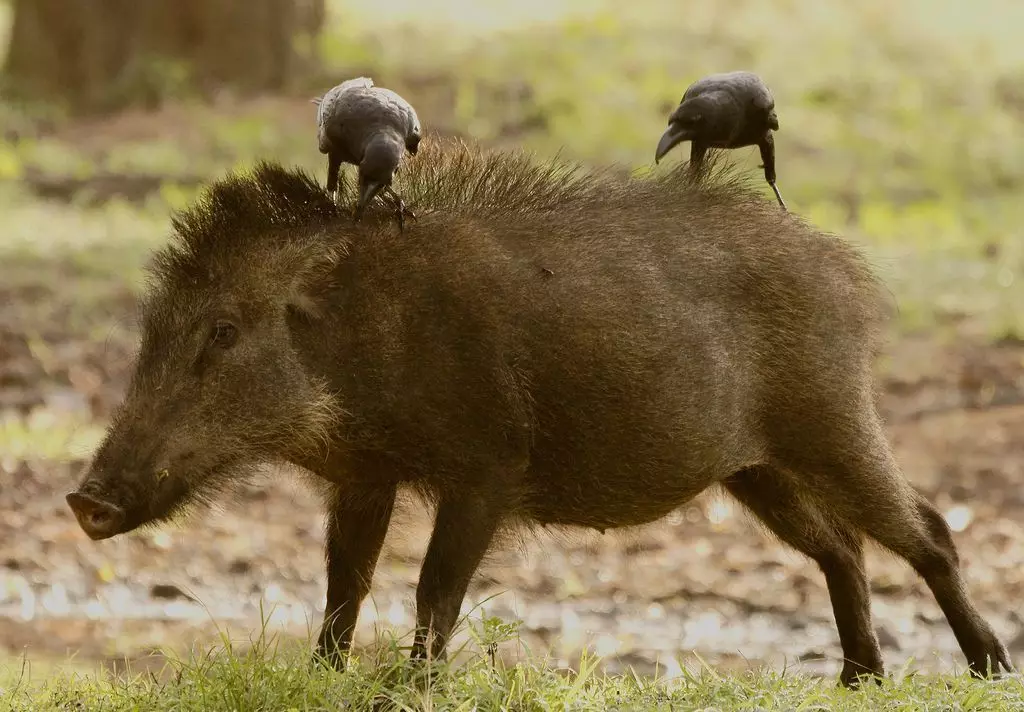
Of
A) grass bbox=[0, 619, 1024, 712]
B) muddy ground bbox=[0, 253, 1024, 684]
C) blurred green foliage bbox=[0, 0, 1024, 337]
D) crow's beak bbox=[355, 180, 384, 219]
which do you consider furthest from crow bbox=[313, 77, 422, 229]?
blurred green foliage bbox=[0, 0, 1024, 337]

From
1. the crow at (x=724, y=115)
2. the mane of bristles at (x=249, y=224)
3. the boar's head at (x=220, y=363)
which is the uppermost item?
the crow at (x=724, y=115)

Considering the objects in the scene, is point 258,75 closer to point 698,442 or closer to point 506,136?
point 506,136

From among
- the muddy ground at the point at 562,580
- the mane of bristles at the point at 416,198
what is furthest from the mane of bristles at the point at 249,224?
the muddy ground at the point at 562,580

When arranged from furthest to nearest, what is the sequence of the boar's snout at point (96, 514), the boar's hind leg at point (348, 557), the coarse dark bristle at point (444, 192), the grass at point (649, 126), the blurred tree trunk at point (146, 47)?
the blurred tree trunk at point (146, 47) < the grass at point (649, 126) < the boar's hind leg at point (348, 557) < the coarse dark bristle at point (444, 192) < the boar's snout at point (96, 514)

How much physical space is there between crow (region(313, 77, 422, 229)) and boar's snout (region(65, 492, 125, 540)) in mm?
1128

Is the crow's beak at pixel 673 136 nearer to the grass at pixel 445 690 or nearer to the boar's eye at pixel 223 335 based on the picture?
the boar's eye at pixel 223 335

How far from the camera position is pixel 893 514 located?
582 centimetres

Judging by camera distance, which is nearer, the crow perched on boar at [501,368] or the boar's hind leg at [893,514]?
the crow perched on boar at [501,368]

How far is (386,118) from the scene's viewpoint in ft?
16.6

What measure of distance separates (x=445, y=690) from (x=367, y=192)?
145 centimetres

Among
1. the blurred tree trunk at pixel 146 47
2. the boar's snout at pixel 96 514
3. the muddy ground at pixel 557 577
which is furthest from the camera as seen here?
the blurred tree trunk at pixel 146 47

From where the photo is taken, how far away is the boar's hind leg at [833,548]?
19.5ft

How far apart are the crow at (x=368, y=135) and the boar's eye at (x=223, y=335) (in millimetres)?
506

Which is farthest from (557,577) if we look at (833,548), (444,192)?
(444,192)
